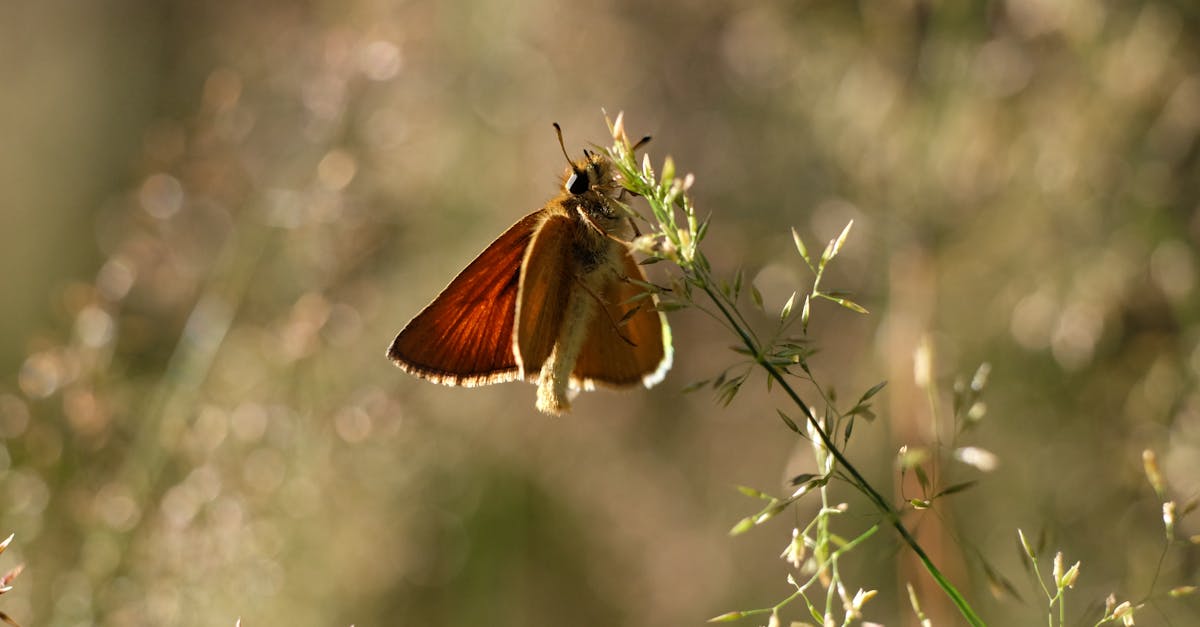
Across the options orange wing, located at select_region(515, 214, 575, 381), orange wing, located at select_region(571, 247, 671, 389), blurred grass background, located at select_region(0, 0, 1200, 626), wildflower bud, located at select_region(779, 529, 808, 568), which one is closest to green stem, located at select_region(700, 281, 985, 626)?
wildflower bud, located at select_region(779, 529, 808, 568)

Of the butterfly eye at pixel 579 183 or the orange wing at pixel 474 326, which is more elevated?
the butterfly eye at pixel 579 183

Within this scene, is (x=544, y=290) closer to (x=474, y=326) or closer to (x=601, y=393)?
(x=474, y=326)

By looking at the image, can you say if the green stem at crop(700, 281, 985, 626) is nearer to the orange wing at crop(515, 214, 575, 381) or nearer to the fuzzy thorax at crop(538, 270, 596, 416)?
the orange wing at crop(515, 214, 575, 381)

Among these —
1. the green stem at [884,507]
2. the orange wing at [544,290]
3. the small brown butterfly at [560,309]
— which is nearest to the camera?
the green stem at [884,507]

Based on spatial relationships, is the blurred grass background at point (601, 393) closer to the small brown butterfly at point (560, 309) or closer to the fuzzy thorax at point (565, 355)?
the small brown butterfly at point (560, 309)

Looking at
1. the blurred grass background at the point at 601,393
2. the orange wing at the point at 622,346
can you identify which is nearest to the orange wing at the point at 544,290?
the orange wing at the point at 622,346

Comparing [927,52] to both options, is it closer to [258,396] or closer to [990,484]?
[990,484]

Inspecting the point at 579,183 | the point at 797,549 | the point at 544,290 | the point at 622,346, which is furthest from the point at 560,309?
the point at 797,549
